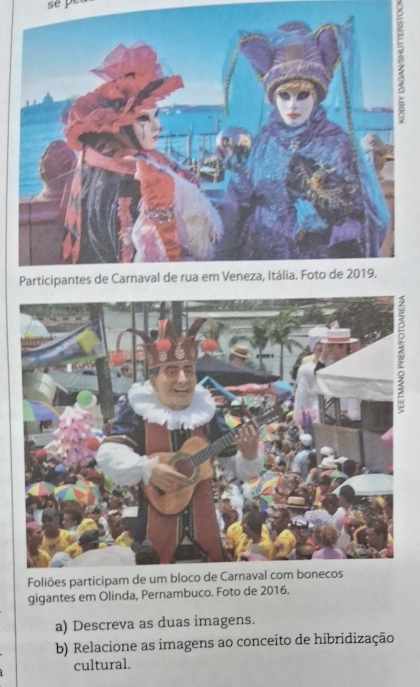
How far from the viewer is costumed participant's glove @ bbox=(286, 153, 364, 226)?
0.42 metres

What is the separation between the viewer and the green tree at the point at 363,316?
43cm

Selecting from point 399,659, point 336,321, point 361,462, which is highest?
point 336,321

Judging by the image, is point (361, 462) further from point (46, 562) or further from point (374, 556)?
point (46, 562)

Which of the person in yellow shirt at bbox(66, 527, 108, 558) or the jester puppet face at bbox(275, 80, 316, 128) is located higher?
the jester puppet face at bbox(275, 80, 316, 128)

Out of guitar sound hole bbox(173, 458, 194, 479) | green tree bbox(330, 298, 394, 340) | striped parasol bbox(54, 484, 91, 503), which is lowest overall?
striped parasol bbox(54, 484, 91, 503)

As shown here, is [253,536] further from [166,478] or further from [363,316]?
[363,316]

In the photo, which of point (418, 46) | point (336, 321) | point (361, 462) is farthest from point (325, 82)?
point (361, 462)

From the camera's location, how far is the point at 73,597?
0.43 metres

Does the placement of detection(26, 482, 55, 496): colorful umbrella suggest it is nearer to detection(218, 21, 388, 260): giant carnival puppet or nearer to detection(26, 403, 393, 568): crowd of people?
detection(26, 403, 393, 568): crowd of people

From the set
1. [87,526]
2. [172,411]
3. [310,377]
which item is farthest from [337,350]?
[87,526]

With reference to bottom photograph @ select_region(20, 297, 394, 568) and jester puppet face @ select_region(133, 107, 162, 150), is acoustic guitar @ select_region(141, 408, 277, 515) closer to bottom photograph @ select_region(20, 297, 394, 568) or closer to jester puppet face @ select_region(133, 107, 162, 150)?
bottom photograph @ select_region(20, 297, 394, 568)

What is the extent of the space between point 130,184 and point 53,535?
27 centimetres

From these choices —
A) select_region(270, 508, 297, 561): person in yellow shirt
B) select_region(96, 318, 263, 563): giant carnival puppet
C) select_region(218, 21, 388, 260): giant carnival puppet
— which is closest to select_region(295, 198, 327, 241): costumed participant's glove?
select_region(218, 21, 388, 260): giant carnival puppet

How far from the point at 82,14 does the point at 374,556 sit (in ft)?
1.55
